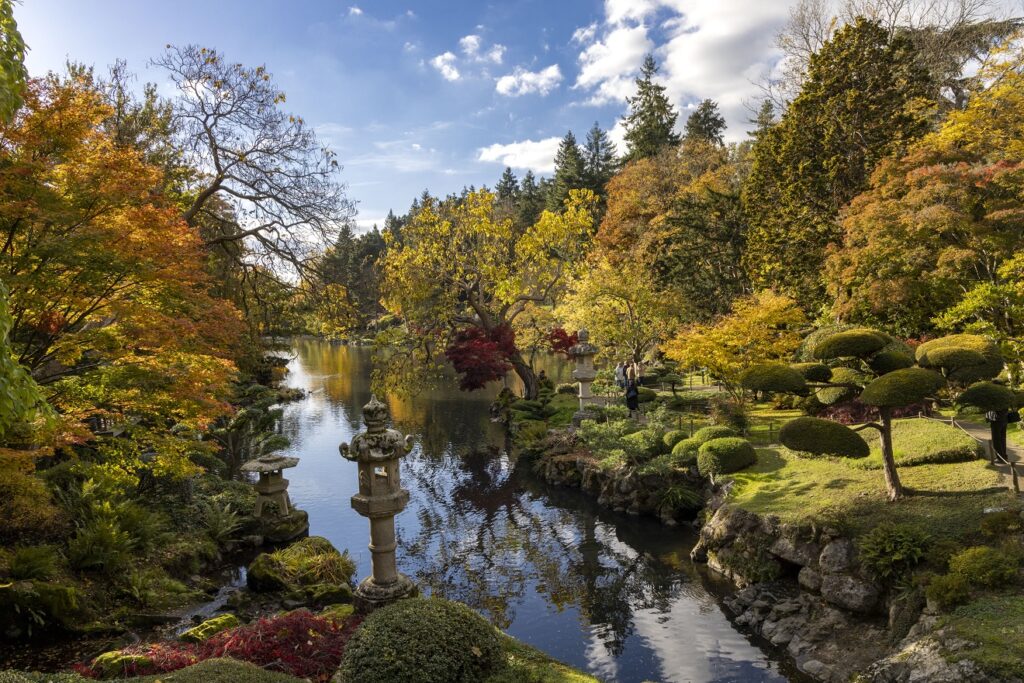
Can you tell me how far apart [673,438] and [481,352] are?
12.4 meters

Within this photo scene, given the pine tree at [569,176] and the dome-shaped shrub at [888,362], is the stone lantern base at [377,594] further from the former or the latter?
the pine tree at [569,176]

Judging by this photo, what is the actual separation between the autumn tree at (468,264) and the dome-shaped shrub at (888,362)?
15.4m

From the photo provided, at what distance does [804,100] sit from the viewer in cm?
2553

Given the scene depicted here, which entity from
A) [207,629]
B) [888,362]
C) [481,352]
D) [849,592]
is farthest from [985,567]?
[481,352]

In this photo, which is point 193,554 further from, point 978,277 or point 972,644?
point 978,277

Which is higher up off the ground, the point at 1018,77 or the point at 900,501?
the point at 1018,77

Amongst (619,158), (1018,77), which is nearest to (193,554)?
(1018,77)

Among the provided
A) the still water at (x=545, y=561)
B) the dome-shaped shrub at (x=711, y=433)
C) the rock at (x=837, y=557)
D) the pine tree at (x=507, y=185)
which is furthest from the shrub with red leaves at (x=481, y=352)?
the pine tree at (x=507, y=185)

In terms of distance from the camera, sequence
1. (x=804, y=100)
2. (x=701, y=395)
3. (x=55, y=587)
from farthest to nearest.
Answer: (x=804, y=100), (x=701, y=395), (x=55, y=587)

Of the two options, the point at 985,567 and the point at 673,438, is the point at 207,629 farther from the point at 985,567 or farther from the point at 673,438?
the point at 673,438

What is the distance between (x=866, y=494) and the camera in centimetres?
1149

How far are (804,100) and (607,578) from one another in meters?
22.9

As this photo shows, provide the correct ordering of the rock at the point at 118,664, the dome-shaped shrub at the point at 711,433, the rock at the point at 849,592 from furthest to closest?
the dome-shaped shrub at the point at 711,433 → the rock at the point at 849,592 → the rock at the point at 118,664

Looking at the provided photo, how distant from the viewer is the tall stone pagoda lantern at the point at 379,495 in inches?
349
